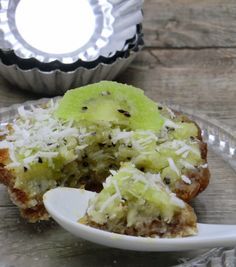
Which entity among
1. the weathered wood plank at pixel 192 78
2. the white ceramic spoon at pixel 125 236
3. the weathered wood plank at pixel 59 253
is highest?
the white ceramic spoon at pixel 125 236

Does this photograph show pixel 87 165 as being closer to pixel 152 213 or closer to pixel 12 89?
pixel 152 213

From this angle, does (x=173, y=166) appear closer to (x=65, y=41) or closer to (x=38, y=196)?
(x=38, y=196)

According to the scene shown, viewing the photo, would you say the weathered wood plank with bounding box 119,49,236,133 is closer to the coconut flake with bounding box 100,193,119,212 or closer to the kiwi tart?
the kiwi tart

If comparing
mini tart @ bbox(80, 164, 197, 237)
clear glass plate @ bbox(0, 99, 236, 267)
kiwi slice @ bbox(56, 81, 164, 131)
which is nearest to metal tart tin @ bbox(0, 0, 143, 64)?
kiwi slice @ bbox(56, 81, 164, 131)

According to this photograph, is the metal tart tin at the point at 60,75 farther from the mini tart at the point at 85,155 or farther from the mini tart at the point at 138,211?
the mini tart at the point at 138,211

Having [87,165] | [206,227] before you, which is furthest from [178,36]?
[206,227]

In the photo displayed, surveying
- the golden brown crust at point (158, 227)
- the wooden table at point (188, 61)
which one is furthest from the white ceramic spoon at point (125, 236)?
the wooden table at point (188, 61)
